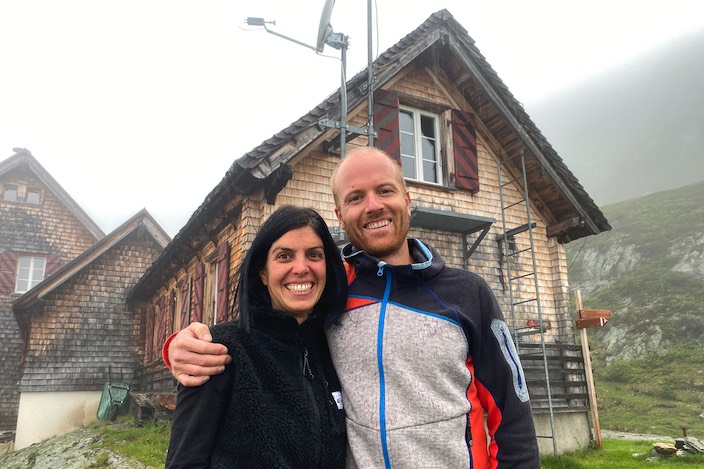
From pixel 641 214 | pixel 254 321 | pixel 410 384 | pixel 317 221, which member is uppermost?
pixel 641 214

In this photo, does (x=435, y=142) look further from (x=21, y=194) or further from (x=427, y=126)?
(x=21, y=194)

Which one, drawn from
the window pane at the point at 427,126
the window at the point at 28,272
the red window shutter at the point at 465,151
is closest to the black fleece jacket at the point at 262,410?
the red window shutter at the point at 465,151

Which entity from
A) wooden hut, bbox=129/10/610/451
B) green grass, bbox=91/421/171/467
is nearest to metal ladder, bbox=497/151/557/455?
wooden hut, bbox=129/10/610/451

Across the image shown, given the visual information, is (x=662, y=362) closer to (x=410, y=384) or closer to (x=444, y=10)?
(x=444, y=10)

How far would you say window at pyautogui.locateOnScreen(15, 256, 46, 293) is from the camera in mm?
19344

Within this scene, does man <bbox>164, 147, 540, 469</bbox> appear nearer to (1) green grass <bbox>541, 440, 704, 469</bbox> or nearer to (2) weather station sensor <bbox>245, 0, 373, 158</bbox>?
(2) weather station sensor <bbox>245, 0, 373, 158</bbox>

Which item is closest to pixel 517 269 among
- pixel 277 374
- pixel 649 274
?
pixel 277 374

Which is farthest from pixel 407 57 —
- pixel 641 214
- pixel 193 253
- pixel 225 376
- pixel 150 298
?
pixel 641 214

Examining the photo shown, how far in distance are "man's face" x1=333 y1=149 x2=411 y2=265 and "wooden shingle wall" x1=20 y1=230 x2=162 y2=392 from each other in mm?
15770

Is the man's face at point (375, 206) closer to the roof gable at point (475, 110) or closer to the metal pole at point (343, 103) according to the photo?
the metal pole at point (343, 103)

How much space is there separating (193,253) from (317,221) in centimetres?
977

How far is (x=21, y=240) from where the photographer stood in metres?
19.3

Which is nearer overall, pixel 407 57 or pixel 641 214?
pixel 407 57

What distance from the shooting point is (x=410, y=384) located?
6.63ft
